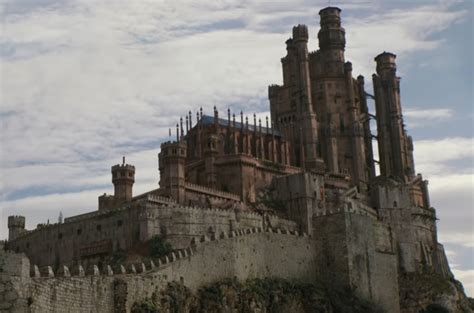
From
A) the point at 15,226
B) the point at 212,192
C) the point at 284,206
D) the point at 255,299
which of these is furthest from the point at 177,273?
the point at 15,226

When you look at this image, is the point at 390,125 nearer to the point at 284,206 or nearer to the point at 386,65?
the point at 386,65

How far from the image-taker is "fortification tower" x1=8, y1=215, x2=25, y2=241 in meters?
89.8

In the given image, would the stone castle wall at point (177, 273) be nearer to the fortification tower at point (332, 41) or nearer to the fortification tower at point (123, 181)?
the fortification tower at point (123, 181)

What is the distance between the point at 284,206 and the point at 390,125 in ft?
114

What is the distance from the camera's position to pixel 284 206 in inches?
3543

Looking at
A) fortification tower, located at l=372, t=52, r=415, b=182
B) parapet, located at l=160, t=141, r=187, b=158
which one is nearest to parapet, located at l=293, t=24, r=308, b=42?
fortification tower, located at l=372, t=52, r=415, b=182

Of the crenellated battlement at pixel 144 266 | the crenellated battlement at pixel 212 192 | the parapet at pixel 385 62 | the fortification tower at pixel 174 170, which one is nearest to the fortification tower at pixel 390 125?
the parapet at pixel 385 62

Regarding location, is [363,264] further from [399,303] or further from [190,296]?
[190,296]

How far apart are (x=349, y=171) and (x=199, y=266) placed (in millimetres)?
52727

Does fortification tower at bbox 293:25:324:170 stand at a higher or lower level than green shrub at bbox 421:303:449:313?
higher

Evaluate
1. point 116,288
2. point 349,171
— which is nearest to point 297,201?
point 349,171

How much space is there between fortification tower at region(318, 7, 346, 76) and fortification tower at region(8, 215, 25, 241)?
47467 mm

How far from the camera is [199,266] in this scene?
194ft

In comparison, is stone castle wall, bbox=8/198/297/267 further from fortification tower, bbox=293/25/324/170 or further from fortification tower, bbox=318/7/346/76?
fortification tower, bbox=318/7/346/76
